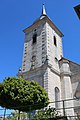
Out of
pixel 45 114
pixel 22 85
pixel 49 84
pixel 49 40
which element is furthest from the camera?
pixel 49 40

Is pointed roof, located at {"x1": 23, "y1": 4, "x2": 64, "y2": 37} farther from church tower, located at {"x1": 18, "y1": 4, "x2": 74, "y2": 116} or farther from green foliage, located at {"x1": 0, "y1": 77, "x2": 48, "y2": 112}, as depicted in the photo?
green foliage, located at {"x1": 0, "y1": 77, "x2": 48, "y2": 112}

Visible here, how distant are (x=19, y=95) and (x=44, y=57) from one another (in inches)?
365

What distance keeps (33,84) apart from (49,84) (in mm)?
3489

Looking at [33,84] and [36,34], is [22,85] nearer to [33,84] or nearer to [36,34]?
[33,84]

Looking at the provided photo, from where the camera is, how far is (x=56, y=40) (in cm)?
3034

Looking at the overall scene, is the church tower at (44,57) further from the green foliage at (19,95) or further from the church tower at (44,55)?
the green foliage at (19,95)

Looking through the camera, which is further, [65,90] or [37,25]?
[37,25]

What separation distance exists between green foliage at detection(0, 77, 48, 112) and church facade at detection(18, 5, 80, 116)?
3615mm

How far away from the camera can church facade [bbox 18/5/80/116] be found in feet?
74.6

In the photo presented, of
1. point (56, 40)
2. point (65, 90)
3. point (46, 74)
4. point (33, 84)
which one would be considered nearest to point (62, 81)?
point (65, 90)

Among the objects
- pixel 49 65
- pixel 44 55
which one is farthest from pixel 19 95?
pixel 44 55

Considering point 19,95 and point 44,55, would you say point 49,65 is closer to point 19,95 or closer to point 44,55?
point 44,55

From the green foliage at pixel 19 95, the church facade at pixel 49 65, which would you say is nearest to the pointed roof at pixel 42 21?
the church facade at pixel 49 65

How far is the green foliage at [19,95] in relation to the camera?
55.4 feet
